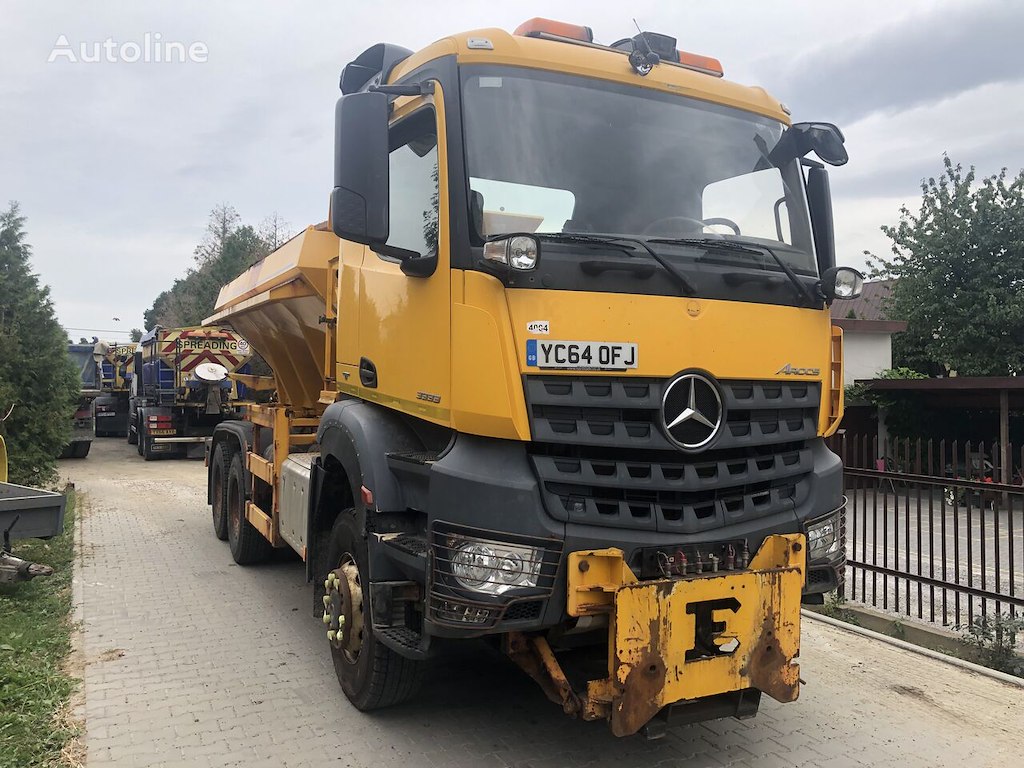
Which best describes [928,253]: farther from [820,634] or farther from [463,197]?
[463,197]

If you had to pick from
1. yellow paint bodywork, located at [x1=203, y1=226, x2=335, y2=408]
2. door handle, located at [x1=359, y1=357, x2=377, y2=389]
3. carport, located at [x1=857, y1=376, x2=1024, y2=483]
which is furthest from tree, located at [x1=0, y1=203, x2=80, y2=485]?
carport, located at [x1=857, y1=376, x2=1024, y2=483]

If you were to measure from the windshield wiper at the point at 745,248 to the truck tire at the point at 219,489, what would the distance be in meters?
6.01

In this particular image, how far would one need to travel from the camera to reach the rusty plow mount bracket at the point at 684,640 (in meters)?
2.93

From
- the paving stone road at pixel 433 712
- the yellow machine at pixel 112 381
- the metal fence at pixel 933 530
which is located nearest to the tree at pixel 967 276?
the metal fence at pixel 933 530

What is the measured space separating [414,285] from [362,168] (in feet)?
1.85

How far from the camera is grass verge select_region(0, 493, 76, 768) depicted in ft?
11.6

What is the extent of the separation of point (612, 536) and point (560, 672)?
24.9 inches

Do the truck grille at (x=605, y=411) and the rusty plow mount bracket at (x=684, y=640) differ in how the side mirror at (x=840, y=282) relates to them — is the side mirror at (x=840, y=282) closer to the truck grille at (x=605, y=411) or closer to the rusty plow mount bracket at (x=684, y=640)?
the truck grille at (x=605, y=411)

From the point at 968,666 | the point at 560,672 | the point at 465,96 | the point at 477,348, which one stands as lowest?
the point at 968,666

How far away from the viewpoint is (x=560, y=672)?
317 cm

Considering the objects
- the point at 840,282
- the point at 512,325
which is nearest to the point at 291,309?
the point at 512,325

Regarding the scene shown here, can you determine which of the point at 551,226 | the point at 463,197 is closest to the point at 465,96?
the point at 463,197

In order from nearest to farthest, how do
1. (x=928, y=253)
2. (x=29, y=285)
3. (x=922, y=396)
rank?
(x=29, y=285) → (x=922, y=396) → (x=928, y=253)

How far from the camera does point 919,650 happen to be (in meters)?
5.12
